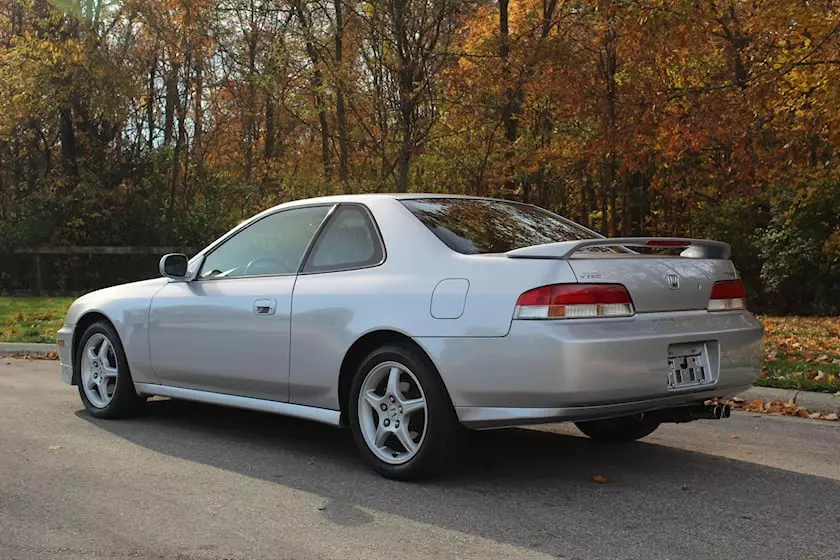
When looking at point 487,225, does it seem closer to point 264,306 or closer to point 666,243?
point 666,243

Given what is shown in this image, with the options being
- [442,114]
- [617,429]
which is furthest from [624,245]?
[442,114]

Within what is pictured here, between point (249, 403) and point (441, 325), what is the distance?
5.29 feet

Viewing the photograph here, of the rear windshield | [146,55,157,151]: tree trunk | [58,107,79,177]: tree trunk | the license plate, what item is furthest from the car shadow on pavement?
[146,55,157,151]: tree trunk

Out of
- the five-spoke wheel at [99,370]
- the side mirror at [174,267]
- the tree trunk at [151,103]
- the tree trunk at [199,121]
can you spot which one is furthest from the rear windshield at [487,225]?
the tree trunk at [151,103]

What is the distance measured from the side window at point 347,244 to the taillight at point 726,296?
5.88 feet

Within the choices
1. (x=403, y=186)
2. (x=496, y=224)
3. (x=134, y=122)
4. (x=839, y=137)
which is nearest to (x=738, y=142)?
(x=839, y=137)

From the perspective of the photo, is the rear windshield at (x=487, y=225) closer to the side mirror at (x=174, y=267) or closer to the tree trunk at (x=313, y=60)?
the side mirror at (x=174, y=267)

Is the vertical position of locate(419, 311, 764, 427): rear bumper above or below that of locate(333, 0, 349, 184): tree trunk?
below

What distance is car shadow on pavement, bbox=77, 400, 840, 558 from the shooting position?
3814mm

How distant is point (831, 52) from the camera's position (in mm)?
11453

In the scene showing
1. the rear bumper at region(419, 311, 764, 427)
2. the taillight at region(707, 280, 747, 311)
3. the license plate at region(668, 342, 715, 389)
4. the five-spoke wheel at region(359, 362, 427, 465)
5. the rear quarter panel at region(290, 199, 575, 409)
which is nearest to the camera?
the rear bumper at region(419, 311, 764, 427)

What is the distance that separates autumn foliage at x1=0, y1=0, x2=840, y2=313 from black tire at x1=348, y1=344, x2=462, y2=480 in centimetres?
744

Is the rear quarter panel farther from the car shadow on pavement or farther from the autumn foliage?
the autumn foliage

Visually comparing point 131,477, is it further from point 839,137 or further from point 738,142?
point 738,142
